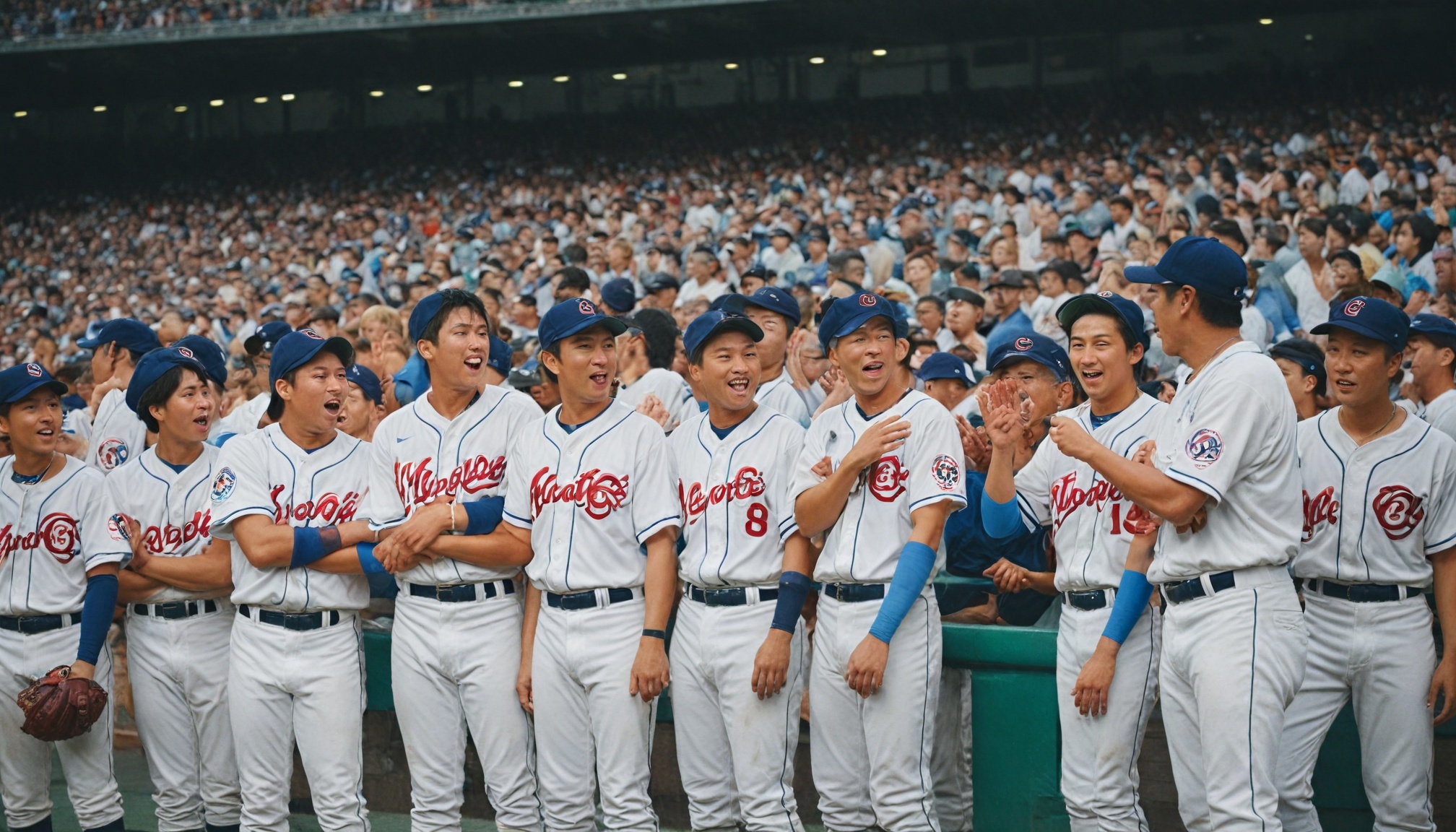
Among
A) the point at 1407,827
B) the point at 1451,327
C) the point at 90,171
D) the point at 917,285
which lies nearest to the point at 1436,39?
the point at 917,285

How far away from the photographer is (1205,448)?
2.96m

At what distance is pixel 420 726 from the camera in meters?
3.73

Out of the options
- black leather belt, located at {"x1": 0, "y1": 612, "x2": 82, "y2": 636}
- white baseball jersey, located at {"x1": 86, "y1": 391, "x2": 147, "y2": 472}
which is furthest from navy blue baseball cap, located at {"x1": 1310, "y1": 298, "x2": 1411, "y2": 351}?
white baseball jersey, located at {"x1": 86, "y1": 391, "x2": 147, "y2": 472}

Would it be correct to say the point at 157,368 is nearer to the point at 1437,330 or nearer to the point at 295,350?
the point at 295,350

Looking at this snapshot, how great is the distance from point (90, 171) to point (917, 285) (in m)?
21.1

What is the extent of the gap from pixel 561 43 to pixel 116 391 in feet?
57.3

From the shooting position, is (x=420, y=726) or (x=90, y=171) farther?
(x=90, y=171)

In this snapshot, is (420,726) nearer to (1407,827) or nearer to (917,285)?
(1407,827)

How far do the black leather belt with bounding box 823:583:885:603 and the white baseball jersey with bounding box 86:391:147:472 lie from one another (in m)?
3.52

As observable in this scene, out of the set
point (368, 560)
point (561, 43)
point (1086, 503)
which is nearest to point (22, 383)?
point (368, 560)

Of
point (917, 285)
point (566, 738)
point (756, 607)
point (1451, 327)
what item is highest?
point (917, 285)

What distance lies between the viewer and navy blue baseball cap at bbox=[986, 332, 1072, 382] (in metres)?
3.86

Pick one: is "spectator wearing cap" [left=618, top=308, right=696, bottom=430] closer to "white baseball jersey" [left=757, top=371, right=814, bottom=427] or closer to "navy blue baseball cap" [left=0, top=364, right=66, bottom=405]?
"white baseball jersey" [left=757, top=371, right=814, bottom=427]

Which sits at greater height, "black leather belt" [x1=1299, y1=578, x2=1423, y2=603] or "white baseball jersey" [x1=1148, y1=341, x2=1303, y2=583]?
"white baseball jersey" [x1=1148, y1=341, x2=1303, y2=583]
